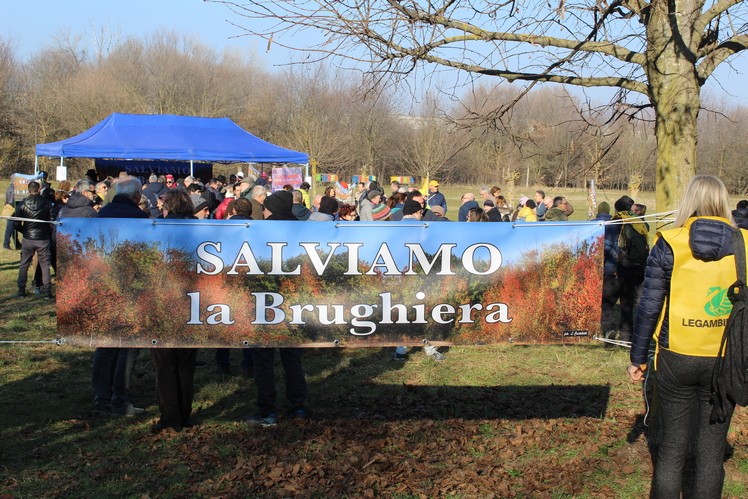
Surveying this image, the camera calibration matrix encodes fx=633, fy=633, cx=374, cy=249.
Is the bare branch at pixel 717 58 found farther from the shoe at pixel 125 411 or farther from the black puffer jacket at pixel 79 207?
the black puffer jacket at pixel 79 207

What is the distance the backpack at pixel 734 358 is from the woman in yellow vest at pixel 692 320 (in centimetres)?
3

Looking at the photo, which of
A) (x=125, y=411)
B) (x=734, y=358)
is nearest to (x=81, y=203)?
(x=125, y=411)

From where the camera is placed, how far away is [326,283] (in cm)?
407

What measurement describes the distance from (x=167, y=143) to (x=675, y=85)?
14546 mm

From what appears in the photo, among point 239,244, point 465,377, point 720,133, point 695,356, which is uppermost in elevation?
point 720,133

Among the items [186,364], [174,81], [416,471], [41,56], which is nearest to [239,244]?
[186,364]

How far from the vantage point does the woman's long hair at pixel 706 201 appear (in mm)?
3180

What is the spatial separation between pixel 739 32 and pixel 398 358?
4.55 meters

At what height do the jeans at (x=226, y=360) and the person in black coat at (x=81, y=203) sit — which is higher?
the person in black coat at (x=81, y=203)

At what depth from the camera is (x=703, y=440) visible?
3.18 meters

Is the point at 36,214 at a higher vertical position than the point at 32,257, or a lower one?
higher

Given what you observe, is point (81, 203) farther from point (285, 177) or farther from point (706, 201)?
point (285, 177)

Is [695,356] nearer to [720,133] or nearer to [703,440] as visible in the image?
[703,440]

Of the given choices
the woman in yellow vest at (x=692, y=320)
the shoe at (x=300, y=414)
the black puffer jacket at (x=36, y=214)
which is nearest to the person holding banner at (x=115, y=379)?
the shoe at (x=300, y=414)
